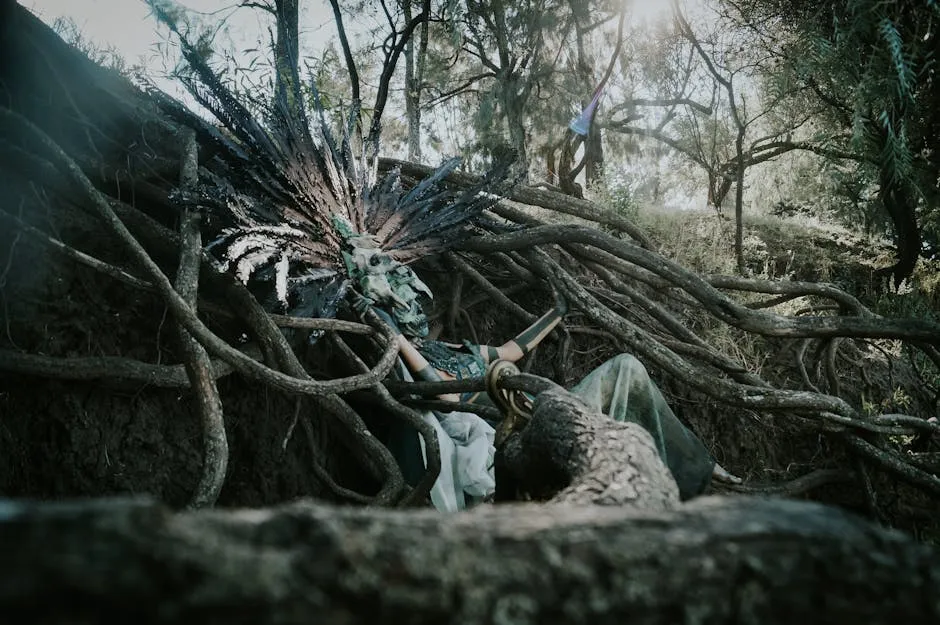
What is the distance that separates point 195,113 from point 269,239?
815mm

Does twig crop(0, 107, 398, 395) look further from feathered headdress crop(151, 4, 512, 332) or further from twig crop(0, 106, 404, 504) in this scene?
feathered headdress crop(151, 4, 512, 332)

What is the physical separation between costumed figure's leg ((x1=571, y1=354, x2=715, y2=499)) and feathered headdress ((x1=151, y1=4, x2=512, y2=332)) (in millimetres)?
1040

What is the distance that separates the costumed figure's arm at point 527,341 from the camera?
3.55m

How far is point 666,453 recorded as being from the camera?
225cm

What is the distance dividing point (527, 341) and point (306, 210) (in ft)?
4.81

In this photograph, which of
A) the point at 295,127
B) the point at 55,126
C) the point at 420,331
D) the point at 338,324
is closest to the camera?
the point at 338,324

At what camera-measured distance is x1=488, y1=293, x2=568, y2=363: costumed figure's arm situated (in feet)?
11.7

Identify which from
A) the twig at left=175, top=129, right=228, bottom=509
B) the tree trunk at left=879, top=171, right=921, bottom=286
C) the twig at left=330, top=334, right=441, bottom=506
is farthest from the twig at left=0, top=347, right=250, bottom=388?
the tree trunk at left=879, top=171, right=921, bottom=286

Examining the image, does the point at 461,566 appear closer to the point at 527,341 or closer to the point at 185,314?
the point at 185,314

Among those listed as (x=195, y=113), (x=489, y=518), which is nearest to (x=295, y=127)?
(x=195, y=113)

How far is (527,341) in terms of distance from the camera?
3.61 m

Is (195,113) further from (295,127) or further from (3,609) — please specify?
(3,609)

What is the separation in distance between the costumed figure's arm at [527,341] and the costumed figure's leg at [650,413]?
3.04ft

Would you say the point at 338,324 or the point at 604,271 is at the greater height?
the point at 604,271
